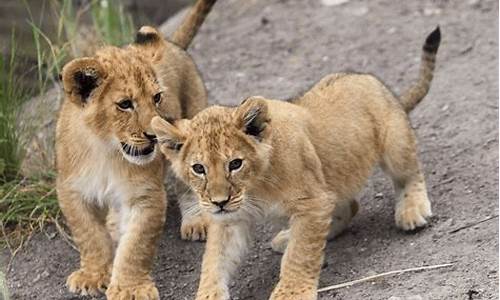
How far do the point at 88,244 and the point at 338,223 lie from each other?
1367 mm

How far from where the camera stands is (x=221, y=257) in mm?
6031

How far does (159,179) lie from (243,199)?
2.63 ft

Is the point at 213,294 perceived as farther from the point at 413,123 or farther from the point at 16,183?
the point at 413,123

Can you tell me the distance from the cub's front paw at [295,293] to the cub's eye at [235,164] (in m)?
0.72

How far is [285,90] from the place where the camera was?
891cm

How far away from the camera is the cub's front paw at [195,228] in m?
6.93

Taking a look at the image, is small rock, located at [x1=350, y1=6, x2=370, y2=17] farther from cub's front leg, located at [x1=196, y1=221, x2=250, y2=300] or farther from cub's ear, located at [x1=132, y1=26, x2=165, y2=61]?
cub's front leg, located at [x1=196, y1=221, x2=250, y2=300]

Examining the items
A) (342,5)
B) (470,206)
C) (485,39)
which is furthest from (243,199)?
(342,5)

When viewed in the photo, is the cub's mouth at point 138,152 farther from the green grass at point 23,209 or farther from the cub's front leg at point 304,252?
the green grass at point 23,209

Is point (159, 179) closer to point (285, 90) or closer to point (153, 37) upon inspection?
point (153, 37)

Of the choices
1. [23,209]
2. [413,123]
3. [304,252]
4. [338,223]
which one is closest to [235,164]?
[304,252]

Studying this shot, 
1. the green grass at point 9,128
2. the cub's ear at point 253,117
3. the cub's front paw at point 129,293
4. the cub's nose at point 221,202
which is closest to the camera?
the cub's nose at point 221,202

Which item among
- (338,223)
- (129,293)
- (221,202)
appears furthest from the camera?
(338,223)

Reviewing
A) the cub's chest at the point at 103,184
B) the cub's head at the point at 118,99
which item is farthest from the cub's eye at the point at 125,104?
the cub's chest at the point at 103,184
